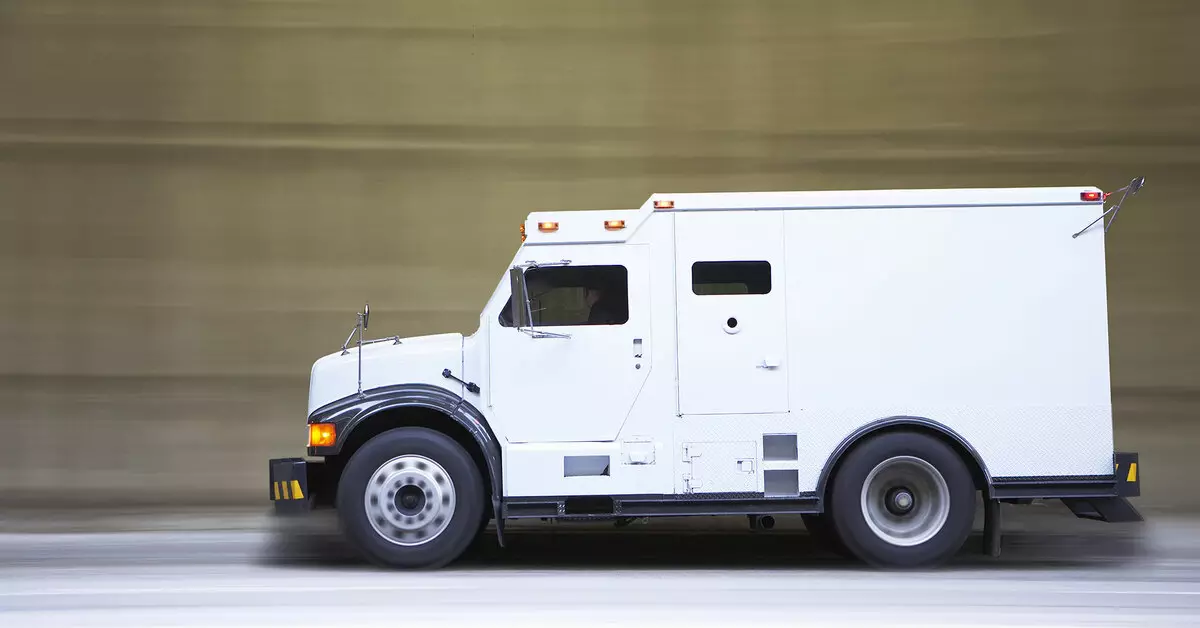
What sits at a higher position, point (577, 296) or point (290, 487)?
point (577, 296)

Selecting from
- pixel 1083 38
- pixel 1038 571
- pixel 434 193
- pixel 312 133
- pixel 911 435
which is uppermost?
pixel 1083 38

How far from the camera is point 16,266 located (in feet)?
34.1

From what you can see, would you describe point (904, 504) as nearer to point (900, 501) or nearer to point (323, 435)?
point (900, 501)

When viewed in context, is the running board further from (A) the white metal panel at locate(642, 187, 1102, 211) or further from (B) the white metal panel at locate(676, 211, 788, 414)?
(A) the white metal panel at locate(642, 187, 1102, 211)

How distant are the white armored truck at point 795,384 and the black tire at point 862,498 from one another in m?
0.02

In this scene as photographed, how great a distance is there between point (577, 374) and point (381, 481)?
159cm

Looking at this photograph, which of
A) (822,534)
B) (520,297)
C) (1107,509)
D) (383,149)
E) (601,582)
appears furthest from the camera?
(383,149)

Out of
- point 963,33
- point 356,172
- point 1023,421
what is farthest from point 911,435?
point 356,172

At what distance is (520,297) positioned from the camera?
6.79 m

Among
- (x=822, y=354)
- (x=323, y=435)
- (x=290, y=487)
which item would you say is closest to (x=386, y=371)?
(x=323, y=435)

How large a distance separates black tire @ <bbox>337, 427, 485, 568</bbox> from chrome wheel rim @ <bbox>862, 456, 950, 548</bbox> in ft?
9.26

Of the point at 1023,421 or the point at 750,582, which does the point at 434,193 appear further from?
the point at 1023,421

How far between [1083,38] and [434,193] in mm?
7245

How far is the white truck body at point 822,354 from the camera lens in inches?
270
